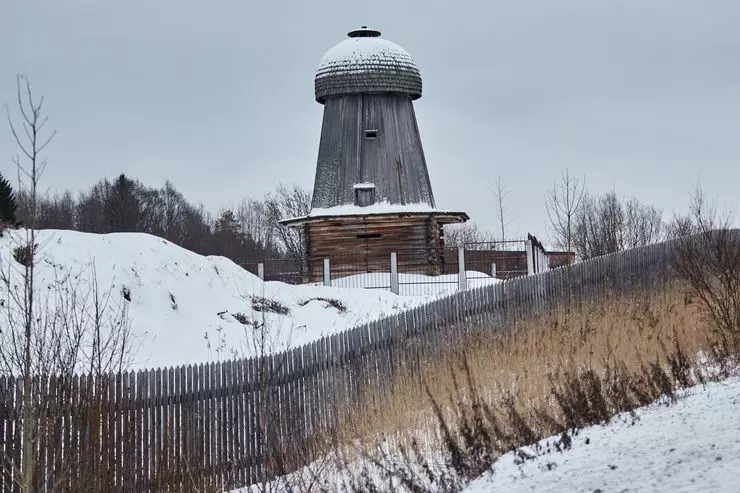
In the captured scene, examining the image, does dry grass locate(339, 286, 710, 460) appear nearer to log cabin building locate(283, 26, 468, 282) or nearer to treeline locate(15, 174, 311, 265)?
log cabin building locate(283, 26, 468, 282)

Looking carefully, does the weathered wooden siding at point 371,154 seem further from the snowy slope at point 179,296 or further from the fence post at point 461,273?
the snowy slope at point 179,296

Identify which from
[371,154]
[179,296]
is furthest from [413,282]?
[179,296]

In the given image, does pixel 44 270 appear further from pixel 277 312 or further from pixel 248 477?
pixel 248 477

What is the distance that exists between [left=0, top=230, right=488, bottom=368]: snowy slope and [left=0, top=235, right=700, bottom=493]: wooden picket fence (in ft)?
10.4

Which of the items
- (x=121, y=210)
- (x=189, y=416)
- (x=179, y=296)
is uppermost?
(x=121, y=210)

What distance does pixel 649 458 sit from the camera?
598cm

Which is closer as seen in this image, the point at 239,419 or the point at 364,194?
the point at 239,419

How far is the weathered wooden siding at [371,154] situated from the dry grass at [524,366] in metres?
15.9

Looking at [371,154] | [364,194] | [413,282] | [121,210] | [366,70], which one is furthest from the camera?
[121,210]

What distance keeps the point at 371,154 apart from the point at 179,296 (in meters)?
Result: 12.0

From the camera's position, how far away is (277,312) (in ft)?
57.2

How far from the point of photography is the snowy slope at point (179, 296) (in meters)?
15.0

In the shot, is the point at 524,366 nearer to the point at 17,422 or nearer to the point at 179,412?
the point at 179,412

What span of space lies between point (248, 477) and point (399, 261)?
16593 mm
